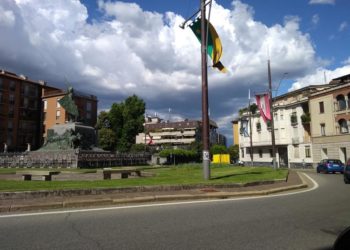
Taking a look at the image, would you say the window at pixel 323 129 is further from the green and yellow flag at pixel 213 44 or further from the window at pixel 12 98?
the window at pixel 12 98

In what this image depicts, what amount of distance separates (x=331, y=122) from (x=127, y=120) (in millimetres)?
33598

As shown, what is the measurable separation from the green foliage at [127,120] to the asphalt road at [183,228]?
54.4m

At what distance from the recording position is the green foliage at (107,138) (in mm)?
70381

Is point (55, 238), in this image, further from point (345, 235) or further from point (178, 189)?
point (178, 189)

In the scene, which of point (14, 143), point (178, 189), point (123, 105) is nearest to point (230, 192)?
point (178, 189)

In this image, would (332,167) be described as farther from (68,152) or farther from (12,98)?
(12,98)

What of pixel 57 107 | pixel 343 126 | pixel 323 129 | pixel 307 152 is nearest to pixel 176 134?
pixel 57 107

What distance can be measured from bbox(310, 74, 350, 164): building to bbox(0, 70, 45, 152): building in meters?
61.4

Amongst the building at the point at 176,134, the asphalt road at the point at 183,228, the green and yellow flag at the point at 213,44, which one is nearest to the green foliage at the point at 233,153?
the building at the point at 176,134

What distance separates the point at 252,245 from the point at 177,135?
481 feet

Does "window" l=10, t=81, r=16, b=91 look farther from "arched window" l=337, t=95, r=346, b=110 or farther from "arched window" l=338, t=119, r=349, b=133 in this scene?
"arched window" l=338, t=119, r=349, b=133

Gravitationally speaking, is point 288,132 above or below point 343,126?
above

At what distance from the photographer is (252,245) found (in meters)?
6.18

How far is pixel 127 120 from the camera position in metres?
65.1
